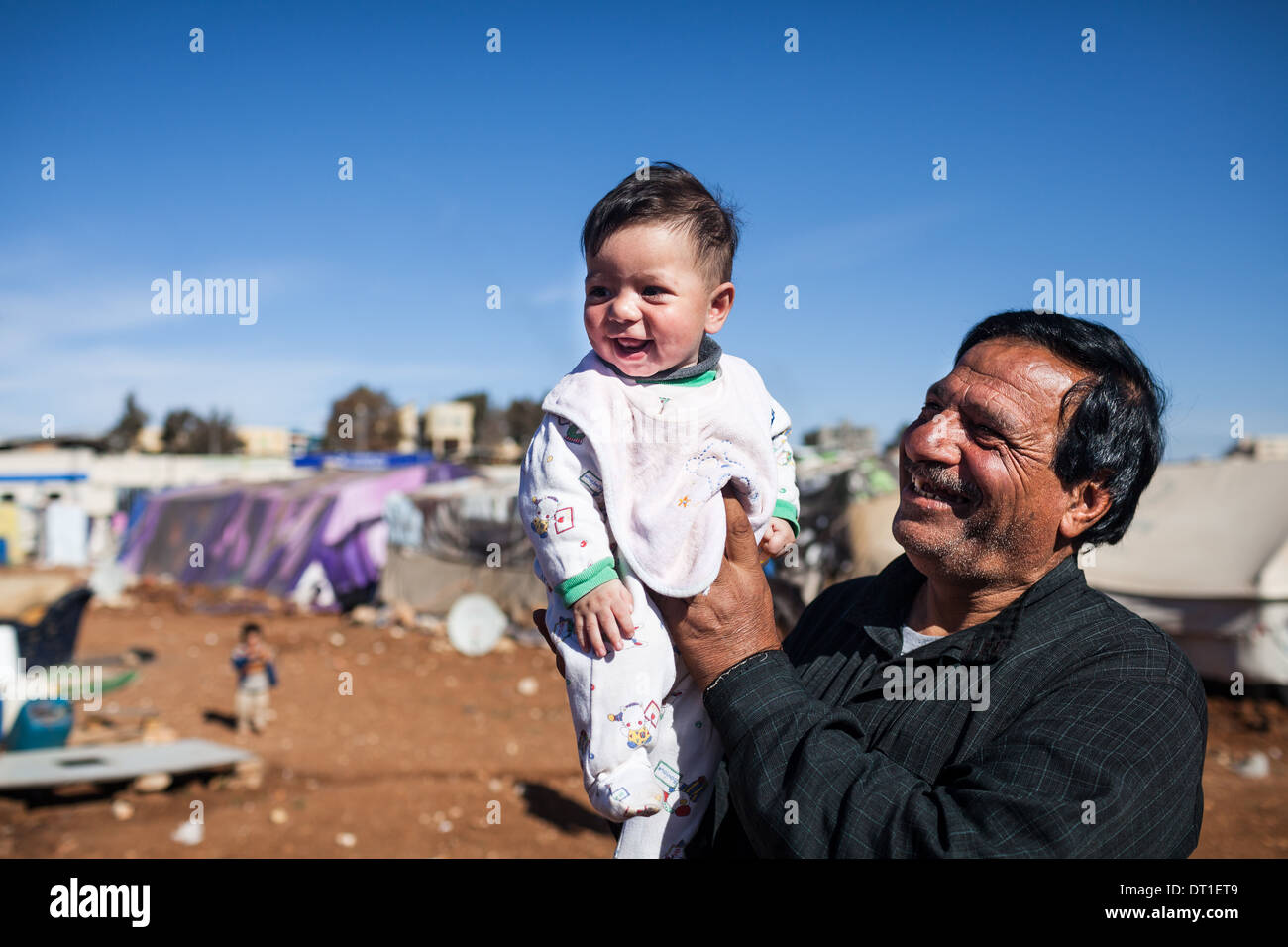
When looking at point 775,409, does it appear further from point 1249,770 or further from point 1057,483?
point 1249,770

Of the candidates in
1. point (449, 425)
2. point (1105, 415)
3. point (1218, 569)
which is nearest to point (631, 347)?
point (1105, 415)

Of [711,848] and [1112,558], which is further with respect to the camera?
[1112,558]

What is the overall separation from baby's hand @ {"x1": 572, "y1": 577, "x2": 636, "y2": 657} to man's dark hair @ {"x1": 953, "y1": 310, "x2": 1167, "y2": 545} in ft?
3.56

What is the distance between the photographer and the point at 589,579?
7.04 feet

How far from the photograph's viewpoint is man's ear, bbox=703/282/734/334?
254 cm

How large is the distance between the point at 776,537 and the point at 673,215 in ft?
3.08

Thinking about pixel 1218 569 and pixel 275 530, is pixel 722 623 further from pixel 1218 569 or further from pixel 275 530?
pixel 275 530

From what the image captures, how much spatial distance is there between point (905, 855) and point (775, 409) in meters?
1.30

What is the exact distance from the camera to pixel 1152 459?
2.24m

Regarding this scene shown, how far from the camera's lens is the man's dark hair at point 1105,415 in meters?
2.11

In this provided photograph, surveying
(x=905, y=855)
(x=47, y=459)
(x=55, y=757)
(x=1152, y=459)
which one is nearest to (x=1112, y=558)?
(x=1152, y=459)

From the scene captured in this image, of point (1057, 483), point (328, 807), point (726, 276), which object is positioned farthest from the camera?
point (328, 807)

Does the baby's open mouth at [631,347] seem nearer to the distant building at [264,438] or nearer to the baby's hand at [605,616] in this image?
the baby's hand at [605,616]
